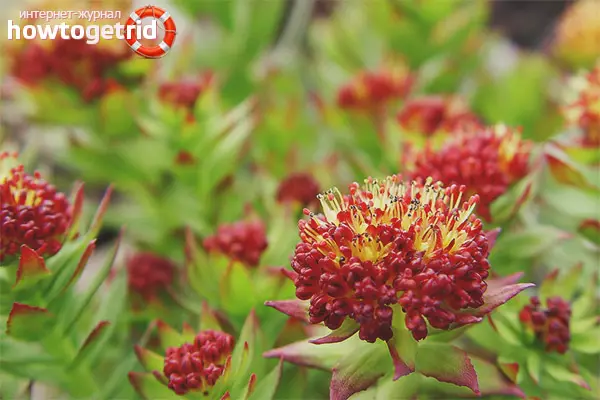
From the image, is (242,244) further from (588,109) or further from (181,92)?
(588,109)

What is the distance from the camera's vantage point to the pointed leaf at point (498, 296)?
1.74ft

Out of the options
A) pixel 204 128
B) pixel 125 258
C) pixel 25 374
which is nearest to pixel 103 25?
pixel 204 128

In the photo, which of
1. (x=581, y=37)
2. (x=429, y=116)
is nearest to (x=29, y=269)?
(x=429, y=116)

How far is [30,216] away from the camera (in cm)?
63

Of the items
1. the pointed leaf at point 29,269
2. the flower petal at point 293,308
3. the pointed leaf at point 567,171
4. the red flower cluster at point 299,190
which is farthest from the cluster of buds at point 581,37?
the pointed leaf at point 29,269

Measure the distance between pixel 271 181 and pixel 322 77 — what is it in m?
0.35

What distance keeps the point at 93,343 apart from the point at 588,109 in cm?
61

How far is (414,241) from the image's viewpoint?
0.54 m

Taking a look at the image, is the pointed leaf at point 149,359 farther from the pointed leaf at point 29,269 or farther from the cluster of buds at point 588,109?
the cluster of buds at point 588,109

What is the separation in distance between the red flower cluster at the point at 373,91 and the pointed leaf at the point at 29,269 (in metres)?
0.56

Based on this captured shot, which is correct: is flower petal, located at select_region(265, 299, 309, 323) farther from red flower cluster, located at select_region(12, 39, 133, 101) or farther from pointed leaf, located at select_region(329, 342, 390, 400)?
red flower cluster, located at select_region(12, 39, 133, 101)

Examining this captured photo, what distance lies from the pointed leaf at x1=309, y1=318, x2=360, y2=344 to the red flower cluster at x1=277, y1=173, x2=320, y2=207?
29 cm

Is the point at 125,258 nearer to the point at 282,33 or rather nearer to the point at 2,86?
the point at 2,86

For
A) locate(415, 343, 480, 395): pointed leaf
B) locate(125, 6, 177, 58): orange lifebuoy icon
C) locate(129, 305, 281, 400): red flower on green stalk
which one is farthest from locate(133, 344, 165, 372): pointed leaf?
locate(125, 6, 177, 58): orange lifebuoy icon
